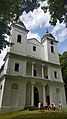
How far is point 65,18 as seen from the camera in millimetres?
13406

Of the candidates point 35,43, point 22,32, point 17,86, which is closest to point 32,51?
point 35,43

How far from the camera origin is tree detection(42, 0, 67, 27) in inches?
481

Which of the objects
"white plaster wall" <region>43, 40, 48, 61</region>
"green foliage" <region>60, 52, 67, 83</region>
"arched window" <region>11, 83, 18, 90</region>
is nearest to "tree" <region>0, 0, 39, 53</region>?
"arched window" <region>11, 83, 18, 90</region>

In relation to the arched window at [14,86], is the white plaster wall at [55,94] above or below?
below

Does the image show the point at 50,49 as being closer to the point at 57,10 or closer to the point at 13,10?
the point at 57,10

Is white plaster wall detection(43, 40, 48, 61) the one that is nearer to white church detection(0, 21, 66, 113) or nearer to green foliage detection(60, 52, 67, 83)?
white church detection(0, 21, 66, 113)

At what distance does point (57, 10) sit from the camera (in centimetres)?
1291

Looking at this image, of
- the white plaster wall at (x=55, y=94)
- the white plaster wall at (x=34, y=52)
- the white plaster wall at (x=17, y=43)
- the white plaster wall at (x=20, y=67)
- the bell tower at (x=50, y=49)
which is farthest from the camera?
the bell tower at (x=50, y=49)

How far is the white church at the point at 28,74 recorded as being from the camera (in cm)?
1942

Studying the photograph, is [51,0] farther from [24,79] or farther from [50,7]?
[24,79]

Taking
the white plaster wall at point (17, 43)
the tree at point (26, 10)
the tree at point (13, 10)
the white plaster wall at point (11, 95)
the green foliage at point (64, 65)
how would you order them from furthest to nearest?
the green foliage at point (64, 65) → the white plaster wall at point (17, 43) → the white plaster wall at point (11, 95) → the tree at point (26, 10) → the tree at point (13, 10)

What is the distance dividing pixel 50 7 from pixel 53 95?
1580cm

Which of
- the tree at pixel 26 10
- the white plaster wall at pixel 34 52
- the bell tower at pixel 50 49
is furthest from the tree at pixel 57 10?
the bell tower at pixel 50 49

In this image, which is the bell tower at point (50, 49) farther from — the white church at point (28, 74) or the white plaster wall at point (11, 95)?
the white plaster wall at point (11, 95)
